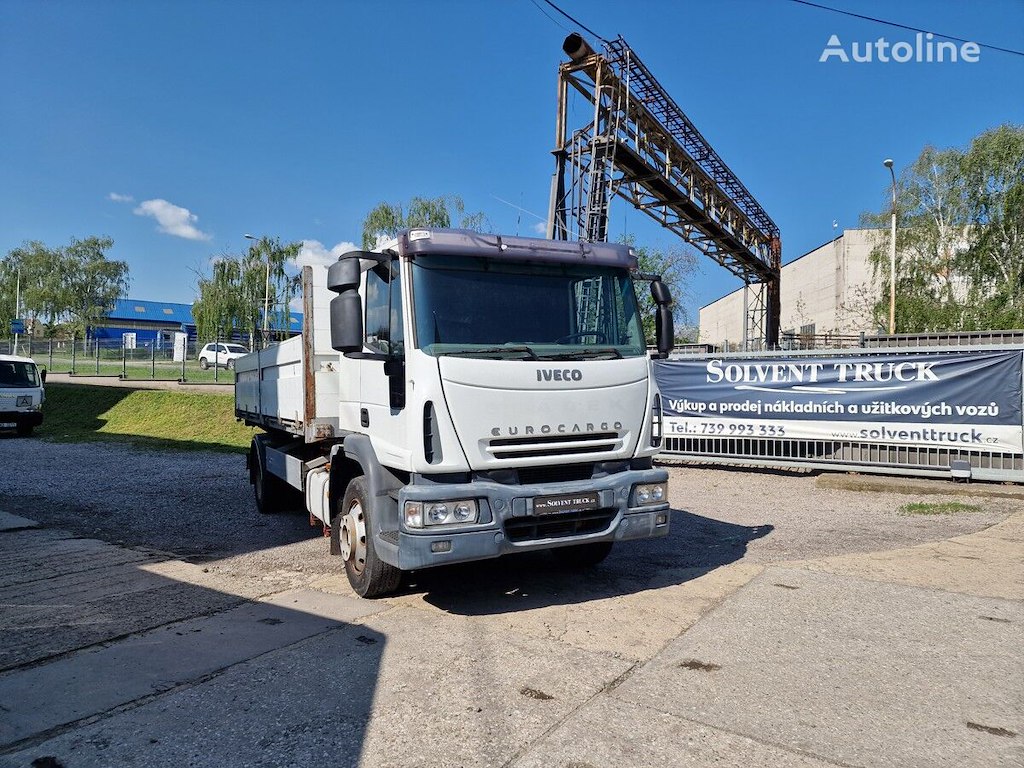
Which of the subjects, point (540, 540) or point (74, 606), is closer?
point (540, 540)

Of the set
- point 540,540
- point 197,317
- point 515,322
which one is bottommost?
point 540,540

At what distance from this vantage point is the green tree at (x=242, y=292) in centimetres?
4862

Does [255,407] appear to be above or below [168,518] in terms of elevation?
above

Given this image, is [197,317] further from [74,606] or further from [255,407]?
[74,606]

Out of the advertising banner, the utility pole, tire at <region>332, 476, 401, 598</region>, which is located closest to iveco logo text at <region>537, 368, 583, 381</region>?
tire at <region>332, 476, 401, 598</region>

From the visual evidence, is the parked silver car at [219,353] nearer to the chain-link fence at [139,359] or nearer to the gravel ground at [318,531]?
the chain-link fence at [139,359]

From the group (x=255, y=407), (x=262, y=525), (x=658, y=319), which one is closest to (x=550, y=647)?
(x=658, y=319)

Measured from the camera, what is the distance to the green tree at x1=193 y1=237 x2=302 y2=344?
160ft

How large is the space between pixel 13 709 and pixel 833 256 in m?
45.2

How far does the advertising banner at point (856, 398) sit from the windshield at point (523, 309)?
6.97 metres

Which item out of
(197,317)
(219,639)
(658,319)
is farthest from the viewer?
(197,317)

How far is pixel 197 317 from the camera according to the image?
49.4 meters

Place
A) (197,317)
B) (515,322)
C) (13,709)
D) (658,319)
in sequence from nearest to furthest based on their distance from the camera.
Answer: (13,709) < (515,322) < (658,319) < (197,317)

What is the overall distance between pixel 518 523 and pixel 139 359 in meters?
35.7
